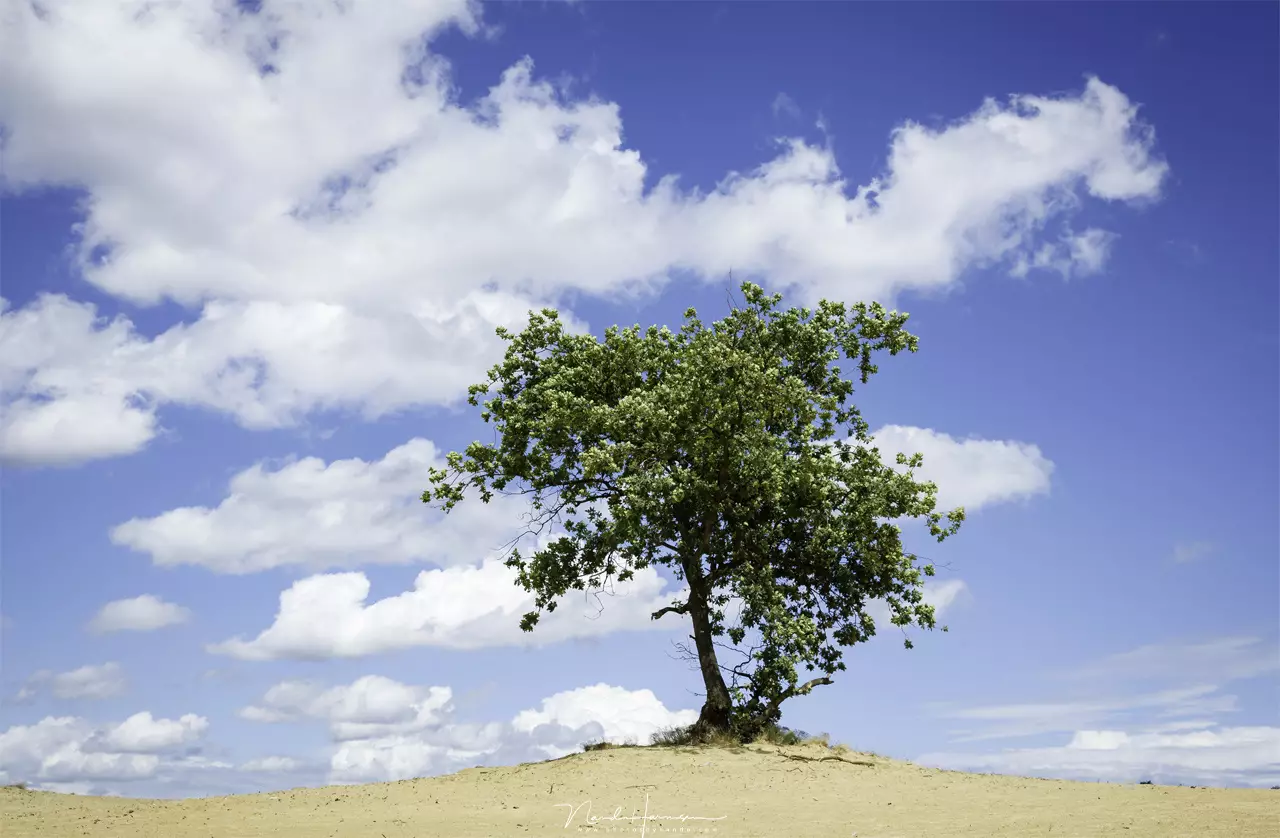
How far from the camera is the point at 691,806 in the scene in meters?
23.8

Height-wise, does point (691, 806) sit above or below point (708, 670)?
below

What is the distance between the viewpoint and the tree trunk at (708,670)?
108 ft

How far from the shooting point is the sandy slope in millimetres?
21672

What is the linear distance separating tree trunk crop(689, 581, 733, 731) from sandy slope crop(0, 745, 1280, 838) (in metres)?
2.45

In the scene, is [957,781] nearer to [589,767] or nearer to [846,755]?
[846,755]

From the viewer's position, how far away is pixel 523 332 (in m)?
36.8

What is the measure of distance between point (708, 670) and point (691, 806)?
9.73m

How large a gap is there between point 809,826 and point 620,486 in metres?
13.7

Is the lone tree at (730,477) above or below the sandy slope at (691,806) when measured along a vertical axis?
above

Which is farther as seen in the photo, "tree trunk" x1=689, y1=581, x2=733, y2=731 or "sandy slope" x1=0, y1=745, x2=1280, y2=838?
"tree trunk" x1=689, y1=581, x2=733, y2=731

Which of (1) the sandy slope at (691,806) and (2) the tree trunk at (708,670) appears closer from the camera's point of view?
(1) the sandy slope at (691,806)

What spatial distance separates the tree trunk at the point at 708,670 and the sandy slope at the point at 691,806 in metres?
2.45

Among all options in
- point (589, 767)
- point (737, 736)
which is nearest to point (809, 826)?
point (589, 767)

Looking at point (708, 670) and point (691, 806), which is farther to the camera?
point (708, 670)
